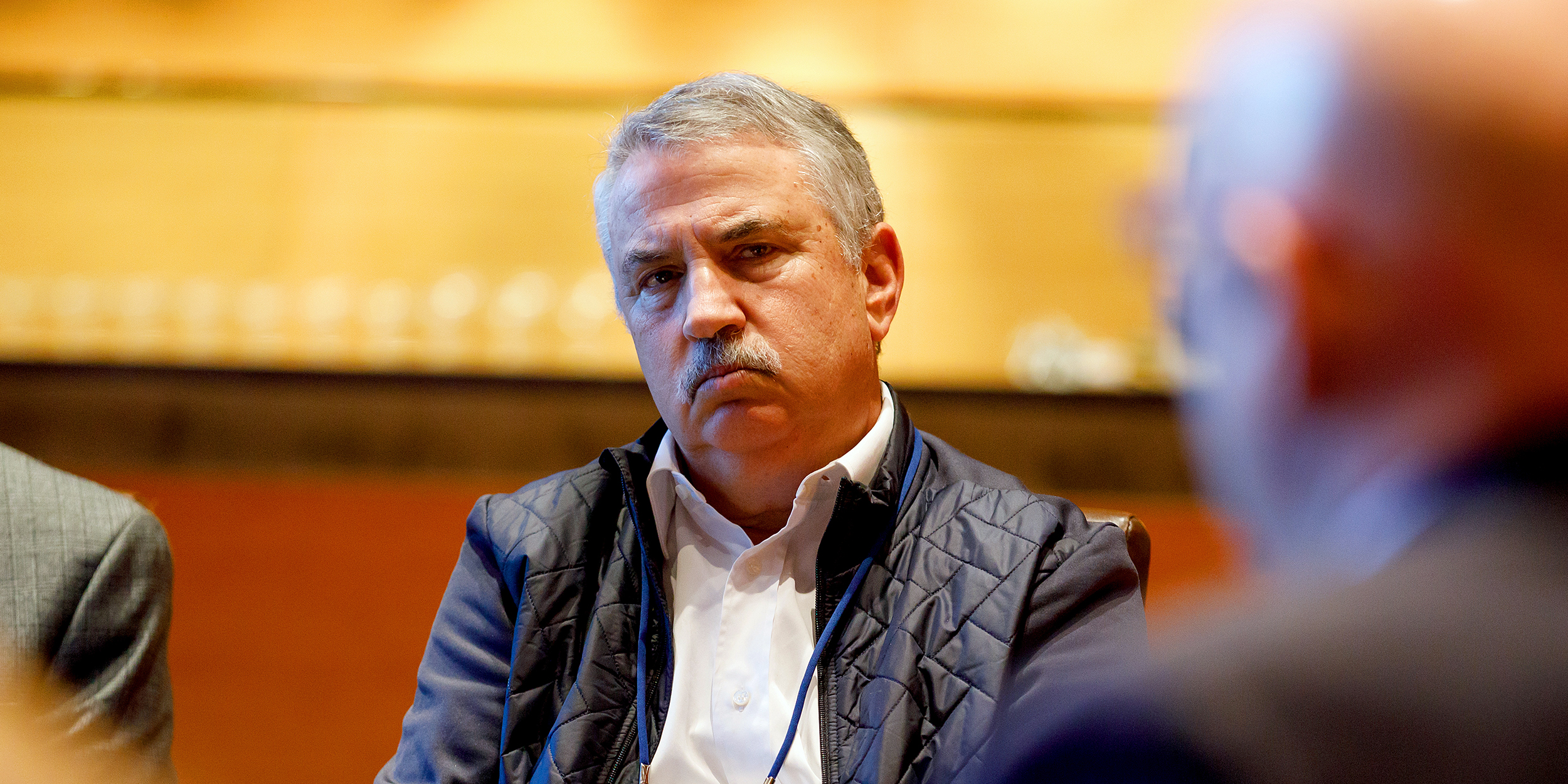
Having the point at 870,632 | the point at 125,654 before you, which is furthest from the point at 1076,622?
the point at 125,654

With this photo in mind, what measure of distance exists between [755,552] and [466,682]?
38 cm

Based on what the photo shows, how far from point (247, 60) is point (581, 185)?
69.4 inches

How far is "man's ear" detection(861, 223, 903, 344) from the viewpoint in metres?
1.53

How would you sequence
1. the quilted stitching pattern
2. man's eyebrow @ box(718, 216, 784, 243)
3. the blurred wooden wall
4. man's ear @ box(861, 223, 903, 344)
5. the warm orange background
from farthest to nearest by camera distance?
the blurred wooden wall < the warm orange background < man's ear @ box(861, 223, 903, 344) < man's eyebrow @ box(718, 216, 784, 243) < the quilted stitching pattern

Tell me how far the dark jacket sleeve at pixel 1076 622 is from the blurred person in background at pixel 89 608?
3.28ft

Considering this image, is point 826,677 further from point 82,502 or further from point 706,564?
point 82,502

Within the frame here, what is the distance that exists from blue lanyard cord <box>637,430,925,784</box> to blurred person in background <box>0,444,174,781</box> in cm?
57

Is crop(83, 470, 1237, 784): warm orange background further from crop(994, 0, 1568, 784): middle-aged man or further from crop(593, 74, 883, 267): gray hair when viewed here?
crop(994, 0, 1568, 784): middle-aged man

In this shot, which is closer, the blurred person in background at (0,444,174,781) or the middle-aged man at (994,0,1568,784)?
the middle-aged man at (994,0,1568,784)

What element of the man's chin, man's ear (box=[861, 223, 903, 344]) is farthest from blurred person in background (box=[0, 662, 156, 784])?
man's ear (box=[861, 223, 903, 344])

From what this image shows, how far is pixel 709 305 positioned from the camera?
1.37m

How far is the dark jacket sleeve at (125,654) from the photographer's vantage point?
1283mm

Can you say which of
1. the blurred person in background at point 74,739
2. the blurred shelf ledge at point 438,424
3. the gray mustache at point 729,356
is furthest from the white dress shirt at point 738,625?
the blurred shelf ledge at point 438,424

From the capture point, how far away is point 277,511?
2.72m
